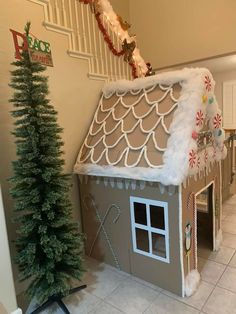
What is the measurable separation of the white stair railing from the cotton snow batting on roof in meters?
0.35

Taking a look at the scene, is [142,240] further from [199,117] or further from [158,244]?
[199,117]

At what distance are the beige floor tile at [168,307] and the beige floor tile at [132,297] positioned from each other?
0.14 ft

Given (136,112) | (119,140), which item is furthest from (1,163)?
(136,112)

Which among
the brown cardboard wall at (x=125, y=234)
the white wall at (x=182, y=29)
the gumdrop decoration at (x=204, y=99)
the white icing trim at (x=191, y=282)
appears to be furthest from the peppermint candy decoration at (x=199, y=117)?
the white wall at (x=182, y=29)

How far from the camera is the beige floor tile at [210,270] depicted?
1.92 m

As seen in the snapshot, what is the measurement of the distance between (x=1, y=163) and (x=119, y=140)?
95cm

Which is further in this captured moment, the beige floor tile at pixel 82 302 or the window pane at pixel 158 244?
the window pane at pixel 158 244

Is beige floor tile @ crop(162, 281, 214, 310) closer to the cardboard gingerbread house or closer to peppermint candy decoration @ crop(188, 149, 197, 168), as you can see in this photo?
the cardboard gingerbread house

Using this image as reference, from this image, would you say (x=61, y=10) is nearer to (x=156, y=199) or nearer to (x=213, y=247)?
(x=156, y=199)

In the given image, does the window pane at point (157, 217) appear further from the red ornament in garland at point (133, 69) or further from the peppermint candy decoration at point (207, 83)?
the red ornament in garland at point (133, 69)

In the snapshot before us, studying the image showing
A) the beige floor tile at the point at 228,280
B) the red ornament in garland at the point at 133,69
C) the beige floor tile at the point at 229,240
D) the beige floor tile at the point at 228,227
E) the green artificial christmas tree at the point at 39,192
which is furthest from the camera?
the red ornament in garland at the point at 133,69

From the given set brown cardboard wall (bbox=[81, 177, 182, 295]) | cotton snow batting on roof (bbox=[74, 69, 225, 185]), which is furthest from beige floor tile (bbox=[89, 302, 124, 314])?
cotton snow batting on roof (bbox=[74, 69, 225, 185])

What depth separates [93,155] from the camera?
83.4 inches

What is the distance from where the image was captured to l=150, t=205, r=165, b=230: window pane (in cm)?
176
